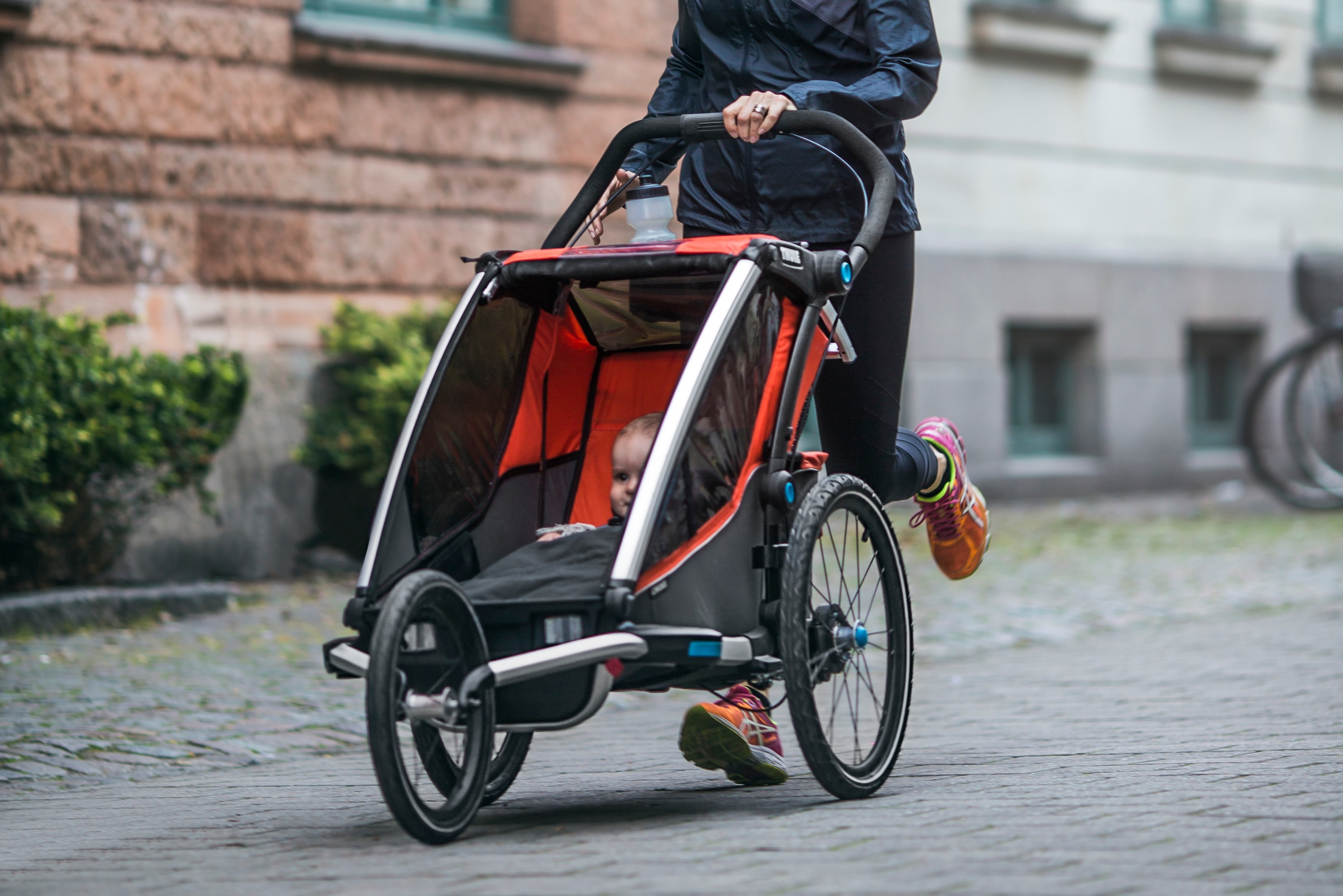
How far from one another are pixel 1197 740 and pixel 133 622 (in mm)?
4081

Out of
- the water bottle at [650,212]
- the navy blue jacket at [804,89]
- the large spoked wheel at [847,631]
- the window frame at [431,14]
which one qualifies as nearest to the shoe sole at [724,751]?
the large spoked wheel at [847,631]

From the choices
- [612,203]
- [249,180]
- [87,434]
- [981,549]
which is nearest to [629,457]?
[612,203]

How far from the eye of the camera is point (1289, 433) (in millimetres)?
11156

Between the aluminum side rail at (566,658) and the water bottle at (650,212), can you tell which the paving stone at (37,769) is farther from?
the water bottle at (650,212)

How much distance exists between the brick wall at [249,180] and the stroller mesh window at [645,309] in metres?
4.27

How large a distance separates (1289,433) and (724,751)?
8.01m

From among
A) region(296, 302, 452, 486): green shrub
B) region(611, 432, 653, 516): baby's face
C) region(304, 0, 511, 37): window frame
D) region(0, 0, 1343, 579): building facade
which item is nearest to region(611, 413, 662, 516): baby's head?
region(611, 432, 653, 516): baby's face

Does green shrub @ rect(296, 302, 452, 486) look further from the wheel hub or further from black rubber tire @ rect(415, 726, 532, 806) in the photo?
the wheel hub

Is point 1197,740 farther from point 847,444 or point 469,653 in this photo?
point 469,653

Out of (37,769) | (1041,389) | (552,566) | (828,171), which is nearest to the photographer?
(552,566)

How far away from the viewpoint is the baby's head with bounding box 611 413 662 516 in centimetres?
Result: 395

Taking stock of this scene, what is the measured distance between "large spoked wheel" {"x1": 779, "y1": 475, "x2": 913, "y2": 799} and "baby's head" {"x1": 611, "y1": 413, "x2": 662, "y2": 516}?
391 mm

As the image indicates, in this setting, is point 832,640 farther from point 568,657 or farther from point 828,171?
point 828,171

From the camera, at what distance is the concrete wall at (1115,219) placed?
11773 millimetres
